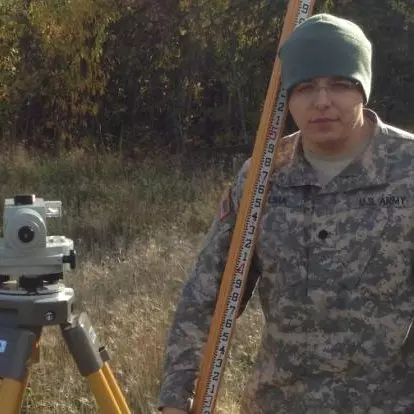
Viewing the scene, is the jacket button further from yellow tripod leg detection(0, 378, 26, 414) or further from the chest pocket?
yellow tripod leg detection(0, 378, 26, 414)

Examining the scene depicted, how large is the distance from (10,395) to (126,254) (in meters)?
3.07

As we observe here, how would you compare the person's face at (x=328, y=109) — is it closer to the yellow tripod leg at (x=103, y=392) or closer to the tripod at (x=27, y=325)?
the tripod at (x=27, y=325)

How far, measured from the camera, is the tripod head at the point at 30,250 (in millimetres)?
1646

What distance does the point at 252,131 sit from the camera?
990 cm

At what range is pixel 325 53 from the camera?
1.53 metres

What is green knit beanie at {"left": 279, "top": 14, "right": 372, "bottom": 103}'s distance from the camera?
1530mm

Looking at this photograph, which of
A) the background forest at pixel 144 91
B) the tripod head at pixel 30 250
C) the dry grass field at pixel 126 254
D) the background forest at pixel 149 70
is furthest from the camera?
the background forest at pixel 149 70

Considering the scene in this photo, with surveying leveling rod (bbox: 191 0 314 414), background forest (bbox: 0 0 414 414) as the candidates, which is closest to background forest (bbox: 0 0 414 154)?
background forest (bbox: 0 0 414 414)

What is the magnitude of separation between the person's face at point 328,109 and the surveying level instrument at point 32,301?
56 centimetres

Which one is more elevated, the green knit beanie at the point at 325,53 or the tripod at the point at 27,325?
the green knit beanie at the point at 325,53

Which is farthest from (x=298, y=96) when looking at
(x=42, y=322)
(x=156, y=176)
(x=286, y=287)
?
(x=156, y=176)

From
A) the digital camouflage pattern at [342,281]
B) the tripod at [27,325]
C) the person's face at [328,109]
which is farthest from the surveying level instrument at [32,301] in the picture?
the person's face at [328,109]

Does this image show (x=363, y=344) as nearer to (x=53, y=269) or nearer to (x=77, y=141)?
(x=53, y=269)

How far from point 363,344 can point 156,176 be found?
6.10 metres
